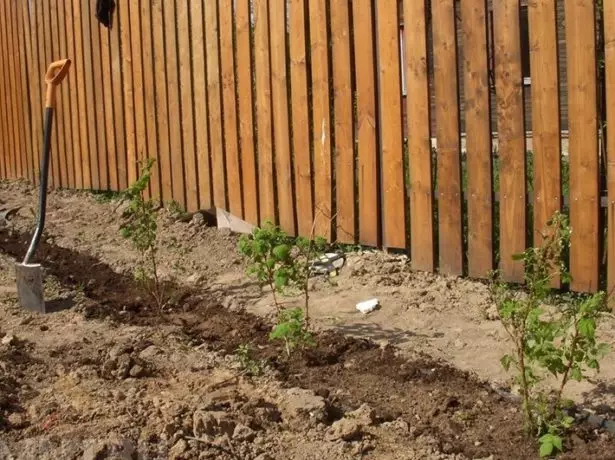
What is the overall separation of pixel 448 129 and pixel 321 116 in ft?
3.37

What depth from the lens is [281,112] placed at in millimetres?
7055

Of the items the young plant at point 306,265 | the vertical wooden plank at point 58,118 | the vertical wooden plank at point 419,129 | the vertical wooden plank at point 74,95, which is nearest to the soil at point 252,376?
the young plant at point 306,265

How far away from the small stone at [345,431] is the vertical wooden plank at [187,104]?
430 cm

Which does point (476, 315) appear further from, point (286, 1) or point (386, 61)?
point (286, 1)

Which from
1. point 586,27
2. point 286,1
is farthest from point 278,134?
point 586,27

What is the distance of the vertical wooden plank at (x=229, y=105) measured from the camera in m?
7.50

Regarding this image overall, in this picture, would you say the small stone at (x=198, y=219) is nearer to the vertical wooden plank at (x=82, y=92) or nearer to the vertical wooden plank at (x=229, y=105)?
the vertical wooden plank at (x=229, y=105)

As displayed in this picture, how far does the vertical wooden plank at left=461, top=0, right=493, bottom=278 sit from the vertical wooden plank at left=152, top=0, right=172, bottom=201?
3.13 meters

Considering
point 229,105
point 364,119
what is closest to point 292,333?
point 364,119

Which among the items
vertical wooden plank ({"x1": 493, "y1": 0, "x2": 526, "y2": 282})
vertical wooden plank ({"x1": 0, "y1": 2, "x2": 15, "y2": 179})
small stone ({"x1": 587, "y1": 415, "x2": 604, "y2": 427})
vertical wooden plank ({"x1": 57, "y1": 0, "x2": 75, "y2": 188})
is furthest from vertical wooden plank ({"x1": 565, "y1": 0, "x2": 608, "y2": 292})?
vertical wooden plank ({"x1": 0, "y1": 2, "x2": 15, "y2": 179})

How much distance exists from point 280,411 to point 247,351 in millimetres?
814

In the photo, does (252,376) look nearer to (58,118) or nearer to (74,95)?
(74,95)

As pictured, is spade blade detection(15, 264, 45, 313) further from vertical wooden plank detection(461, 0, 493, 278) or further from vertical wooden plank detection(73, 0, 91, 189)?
vertical wooden plank detection(73, 0, 91, 189)

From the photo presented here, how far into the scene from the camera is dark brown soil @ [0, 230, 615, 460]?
3.96 meters
